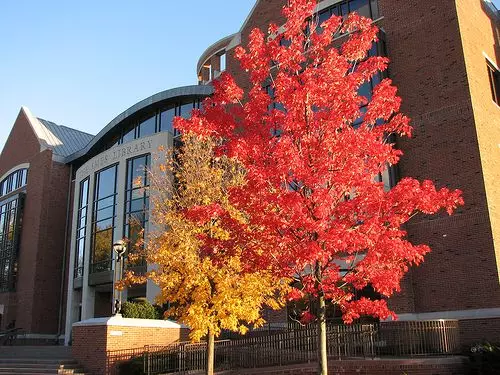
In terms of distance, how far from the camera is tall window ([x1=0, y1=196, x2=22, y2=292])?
126ft

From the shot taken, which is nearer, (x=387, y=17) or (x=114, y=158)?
(x=387, y=17)

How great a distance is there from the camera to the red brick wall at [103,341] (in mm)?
17594

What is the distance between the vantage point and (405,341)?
1570 centimetres

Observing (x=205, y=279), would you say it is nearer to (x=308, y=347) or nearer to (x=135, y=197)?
(x=308, y=347)

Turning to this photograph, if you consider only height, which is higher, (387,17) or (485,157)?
(387,17)

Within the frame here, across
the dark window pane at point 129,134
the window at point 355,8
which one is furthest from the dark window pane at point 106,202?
the window at point 355,8

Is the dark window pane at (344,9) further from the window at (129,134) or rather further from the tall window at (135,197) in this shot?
the window at (129,134)

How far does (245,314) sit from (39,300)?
26569 millimetres

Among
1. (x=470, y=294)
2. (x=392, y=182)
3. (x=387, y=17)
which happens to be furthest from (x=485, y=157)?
(x=387, y=17)

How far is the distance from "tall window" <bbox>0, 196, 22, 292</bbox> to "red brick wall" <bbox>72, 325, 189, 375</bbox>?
2220cm

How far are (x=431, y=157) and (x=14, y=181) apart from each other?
3363 cm

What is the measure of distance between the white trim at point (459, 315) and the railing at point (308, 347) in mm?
1815

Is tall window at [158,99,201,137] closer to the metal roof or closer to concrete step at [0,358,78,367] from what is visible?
the metal roof

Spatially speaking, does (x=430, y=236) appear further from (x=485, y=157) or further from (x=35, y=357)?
(x=35, y=357)
